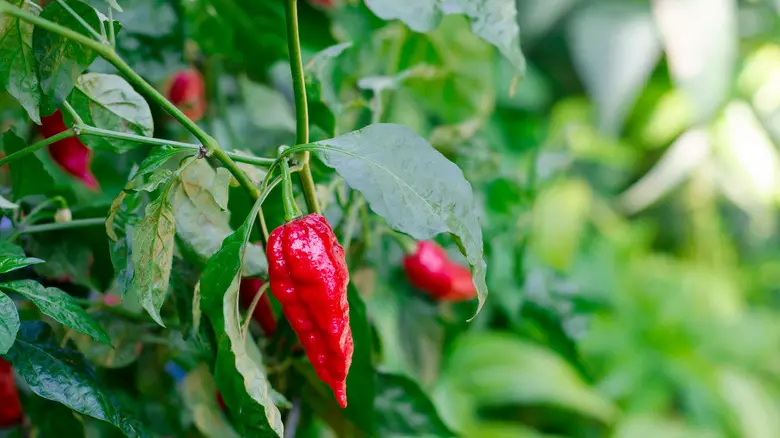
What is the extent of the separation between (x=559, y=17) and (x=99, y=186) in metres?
1.41

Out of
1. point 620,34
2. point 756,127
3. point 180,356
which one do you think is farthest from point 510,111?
point 180,356

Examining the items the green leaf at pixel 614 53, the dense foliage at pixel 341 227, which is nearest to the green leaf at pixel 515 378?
the dense foliage at pixel 341 227

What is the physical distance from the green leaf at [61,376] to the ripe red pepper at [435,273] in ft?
1.00

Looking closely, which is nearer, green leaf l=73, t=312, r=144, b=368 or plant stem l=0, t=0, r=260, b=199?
plant stem l=0, t=0, r=260, b=199

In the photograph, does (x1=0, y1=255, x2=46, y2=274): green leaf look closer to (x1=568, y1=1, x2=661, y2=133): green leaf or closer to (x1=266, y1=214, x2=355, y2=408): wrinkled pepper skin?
(x1=266, y1=214, x2=355, y2=408): wrinkled pepper skin

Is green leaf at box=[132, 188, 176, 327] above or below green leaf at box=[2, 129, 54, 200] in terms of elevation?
above

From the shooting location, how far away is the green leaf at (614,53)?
155cm

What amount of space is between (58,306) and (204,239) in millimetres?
78

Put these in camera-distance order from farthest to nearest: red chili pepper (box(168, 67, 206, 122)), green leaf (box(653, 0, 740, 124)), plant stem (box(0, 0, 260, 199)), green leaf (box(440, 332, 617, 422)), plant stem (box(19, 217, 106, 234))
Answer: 1. green leaf (box(653, 0, 740, 124))
2. green leaf (box(440, 332, 617, 422))
3. red chili pepper (box(168, 67, 206, 122))
4. plant stem (box(19, 217, 106, 234))
5. plant stem (box(0, 0, 260, 199))

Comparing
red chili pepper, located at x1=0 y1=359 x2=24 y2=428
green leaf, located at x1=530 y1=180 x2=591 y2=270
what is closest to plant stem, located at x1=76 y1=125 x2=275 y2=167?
red chili pepper, located at x1=0 y1=359 x2=24 y2=428

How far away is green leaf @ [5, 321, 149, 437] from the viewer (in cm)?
38

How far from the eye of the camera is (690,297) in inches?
64.7

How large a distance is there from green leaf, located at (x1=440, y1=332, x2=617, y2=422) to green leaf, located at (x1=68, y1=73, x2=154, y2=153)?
0.86m

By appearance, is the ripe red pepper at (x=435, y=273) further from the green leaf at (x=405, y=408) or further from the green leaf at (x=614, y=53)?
the green leaf at (x=614, y=53)
